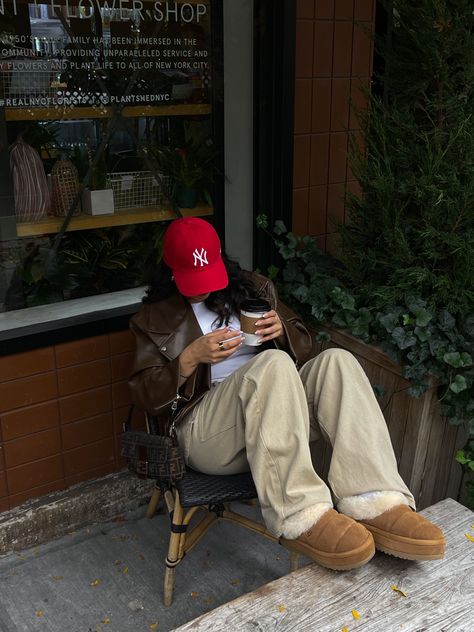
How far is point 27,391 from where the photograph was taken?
272cm

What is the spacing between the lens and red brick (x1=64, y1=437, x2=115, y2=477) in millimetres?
2916

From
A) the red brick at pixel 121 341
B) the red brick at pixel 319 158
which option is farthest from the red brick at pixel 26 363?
the red brick at pixel 319 158

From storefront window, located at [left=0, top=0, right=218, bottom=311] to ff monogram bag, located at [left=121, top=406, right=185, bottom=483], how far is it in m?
0.83

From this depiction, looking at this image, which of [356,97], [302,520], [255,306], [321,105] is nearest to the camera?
[302,520]

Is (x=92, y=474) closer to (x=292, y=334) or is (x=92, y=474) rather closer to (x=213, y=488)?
(x=213, y=488)

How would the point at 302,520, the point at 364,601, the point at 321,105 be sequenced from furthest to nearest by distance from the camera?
the point at 321,105
the point at 302,520
the point at 364,601

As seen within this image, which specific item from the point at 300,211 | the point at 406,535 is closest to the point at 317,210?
the point at 300,211

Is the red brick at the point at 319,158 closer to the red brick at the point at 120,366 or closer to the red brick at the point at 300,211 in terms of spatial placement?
the red brick at the point at 300,211

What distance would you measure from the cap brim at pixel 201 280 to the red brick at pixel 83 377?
0.76 metres

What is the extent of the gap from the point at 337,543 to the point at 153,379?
0.79m

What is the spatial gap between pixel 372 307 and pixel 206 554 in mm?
1197

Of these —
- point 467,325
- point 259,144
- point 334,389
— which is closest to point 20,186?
point 259,144

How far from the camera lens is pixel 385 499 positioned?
2086 mm

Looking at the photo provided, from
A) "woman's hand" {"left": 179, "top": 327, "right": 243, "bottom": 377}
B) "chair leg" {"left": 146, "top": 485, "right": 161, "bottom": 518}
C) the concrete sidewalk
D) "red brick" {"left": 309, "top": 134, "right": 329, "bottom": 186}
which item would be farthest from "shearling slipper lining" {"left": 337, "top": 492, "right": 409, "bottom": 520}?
"red brick" {"left": 309, "top": 134, "right": 329, "bottom": 186}
